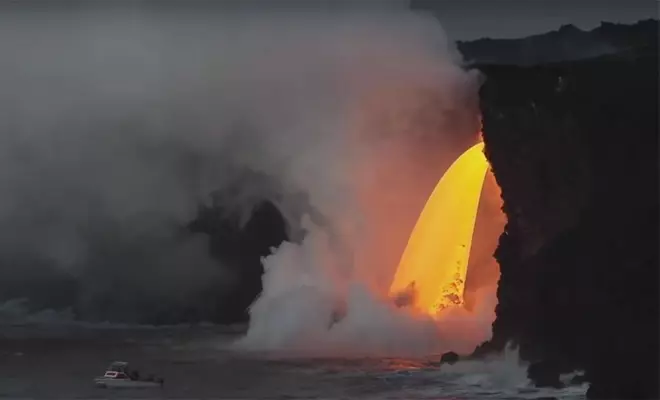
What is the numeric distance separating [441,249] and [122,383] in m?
1.10

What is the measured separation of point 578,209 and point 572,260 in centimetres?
17

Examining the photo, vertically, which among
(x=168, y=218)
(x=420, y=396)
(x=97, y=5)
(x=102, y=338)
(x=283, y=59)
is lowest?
(x=420, y=396)

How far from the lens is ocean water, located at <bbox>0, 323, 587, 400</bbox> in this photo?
1936 mm

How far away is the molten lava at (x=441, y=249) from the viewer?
192 cm

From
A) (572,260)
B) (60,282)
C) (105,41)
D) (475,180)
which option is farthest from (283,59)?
(572,260)

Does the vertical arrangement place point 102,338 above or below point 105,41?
below

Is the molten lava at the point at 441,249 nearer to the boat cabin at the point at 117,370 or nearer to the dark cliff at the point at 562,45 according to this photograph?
the dark cliff at the point at 562,45

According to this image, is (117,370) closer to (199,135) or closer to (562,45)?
(199,135)

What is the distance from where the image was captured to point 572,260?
1.96 metres

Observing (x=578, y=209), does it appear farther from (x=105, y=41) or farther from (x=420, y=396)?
(x=105, y=41)

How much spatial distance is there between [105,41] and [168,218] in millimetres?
616

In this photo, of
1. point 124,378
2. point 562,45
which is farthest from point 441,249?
point 124,378

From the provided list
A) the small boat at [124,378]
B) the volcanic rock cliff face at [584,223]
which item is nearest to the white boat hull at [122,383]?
the small boat at [124,378]

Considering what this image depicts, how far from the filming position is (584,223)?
1972 millimetres
